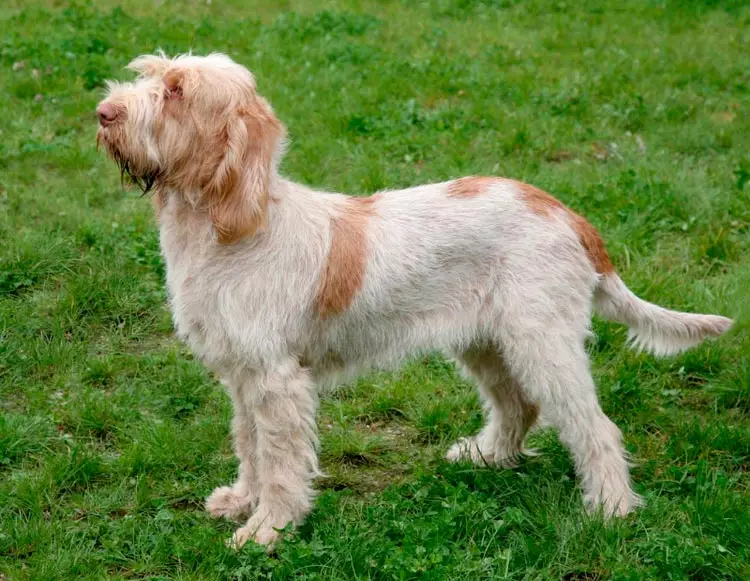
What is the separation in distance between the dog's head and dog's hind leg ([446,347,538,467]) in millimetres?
1363

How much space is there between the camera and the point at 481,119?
8.19 metres

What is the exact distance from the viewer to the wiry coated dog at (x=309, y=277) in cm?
396

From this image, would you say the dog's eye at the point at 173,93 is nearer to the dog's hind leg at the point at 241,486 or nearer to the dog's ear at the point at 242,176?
the dog's ear at the point at 242,176

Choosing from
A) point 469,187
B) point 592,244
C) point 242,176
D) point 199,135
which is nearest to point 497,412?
point 592,244

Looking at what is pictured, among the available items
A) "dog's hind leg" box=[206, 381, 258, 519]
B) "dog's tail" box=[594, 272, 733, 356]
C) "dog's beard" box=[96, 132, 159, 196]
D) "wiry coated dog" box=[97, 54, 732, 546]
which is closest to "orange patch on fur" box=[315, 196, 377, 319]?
"wiry coated dog" box=[97, 54, 732, 546]

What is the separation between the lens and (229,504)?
4496 mm

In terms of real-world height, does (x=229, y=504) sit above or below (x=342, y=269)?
below

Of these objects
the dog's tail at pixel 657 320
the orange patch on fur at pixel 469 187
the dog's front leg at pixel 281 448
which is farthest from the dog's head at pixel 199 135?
the dog's tail at pixel 657 320

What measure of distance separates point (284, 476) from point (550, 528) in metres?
1.12

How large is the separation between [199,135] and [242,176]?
227 millimetres

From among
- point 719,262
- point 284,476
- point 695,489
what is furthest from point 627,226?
point 284,476

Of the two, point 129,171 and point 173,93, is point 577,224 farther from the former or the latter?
point 129,171

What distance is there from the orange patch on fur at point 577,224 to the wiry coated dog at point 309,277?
0.01 m

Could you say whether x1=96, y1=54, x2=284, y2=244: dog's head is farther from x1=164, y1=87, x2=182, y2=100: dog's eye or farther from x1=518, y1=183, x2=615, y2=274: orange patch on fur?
x1=518, y1=183, x2=615, y2=274: orange patch on fur
